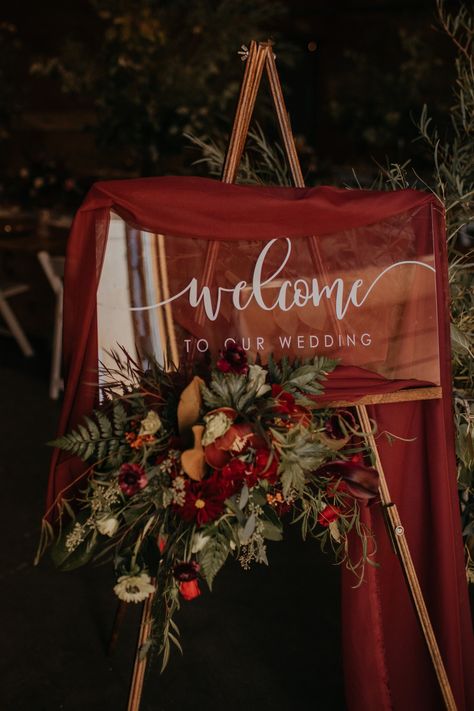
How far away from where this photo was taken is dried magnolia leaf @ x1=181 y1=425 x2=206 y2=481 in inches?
52.2

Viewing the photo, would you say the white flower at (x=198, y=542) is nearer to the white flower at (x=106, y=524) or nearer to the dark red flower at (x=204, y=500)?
the dark red flower at (x=204, y=500)

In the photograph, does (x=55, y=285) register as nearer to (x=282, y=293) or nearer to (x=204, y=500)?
(x=282, y=293)

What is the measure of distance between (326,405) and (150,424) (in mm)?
A: 367

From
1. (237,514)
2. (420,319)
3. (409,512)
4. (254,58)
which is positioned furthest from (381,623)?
(254,58)

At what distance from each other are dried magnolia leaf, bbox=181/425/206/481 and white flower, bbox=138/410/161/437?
2.8 inches

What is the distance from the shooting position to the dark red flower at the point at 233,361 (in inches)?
54.9

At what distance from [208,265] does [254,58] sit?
479 mm

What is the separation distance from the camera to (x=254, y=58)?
1.60 m

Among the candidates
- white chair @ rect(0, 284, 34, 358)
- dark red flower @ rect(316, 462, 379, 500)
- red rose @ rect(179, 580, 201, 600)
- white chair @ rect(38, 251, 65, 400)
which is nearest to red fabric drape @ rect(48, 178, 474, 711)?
dark red flower @ rect(316, 462, 379, 500)

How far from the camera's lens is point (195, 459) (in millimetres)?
1331

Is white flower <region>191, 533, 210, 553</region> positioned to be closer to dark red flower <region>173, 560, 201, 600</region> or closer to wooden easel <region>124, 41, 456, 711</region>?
dark red flower <region>173, 560, 201, 600</region>

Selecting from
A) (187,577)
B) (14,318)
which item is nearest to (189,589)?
(187,577)

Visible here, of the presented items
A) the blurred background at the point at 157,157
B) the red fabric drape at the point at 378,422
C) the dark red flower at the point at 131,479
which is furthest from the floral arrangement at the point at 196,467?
the blurred background at the point at 157,157

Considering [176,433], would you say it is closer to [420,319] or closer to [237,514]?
[237,514]
